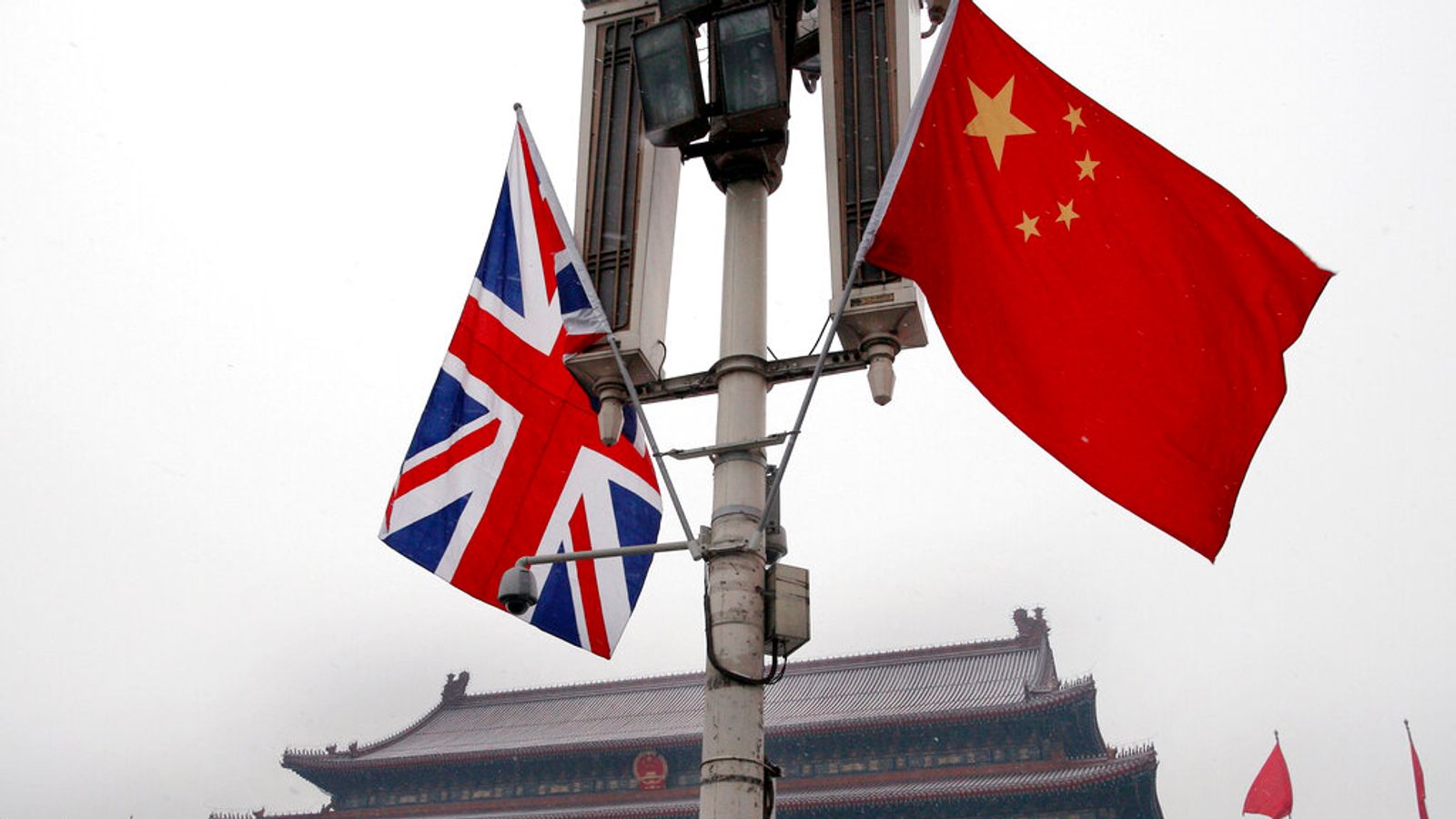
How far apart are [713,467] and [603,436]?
2.76 feet

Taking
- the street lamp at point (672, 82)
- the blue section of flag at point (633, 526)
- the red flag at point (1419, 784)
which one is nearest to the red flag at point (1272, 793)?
the red flag at point (1419, 784)

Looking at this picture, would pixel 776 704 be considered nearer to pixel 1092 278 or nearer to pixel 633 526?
pixel 633 526

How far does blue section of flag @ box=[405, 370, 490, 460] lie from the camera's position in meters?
7.20

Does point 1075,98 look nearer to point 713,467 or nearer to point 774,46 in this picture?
point 774,46

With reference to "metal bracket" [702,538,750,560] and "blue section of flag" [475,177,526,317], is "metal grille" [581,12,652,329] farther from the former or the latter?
"metal bracket" [702,538,750,560]

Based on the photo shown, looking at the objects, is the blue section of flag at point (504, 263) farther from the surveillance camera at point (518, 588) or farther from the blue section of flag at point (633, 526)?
the surveillance camera at point (518, 588)

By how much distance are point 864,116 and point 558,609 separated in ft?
11.1

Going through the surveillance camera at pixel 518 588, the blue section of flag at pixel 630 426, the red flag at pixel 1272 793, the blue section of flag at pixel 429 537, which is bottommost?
the surveillance camera at pixel 518 588

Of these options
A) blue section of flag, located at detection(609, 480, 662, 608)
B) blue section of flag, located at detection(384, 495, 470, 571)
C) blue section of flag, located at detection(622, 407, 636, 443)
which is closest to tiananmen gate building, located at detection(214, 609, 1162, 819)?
blue section of flag, located at detection(609, 480, 662, 608)

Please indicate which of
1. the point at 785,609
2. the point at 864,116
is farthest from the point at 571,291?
the point at 785,609

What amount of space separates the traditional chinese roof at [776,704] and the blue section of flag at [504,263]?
960 inches

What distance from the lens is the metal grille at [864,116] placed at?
612 cm

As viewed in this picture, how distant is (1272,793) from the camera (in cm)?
2227

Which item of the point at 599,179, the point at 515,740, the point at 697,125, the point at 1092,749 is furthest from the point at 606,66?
the point at 515,740
